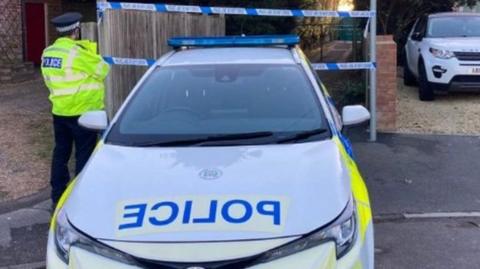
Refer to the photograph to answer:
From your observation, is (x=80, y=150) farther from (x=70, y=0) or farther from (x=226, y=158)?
(x=70, y=0)

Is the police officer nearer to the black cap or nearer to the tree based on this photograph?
the black cap

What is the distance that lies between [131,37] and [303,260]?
6.02 metres

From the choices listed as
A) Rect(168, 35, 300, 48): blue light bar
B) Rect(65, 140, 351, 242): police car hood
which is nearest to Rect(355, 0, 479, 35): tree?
Rect(168, 35, 300, 48): blue light bar

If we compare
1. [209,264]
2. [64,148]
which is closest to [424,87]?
[64,148]

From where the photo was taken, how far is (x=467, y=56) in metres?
11.3

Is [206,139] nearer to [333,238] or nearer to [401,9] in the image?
[333,238]

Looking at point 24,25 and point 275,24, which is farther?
point 24,25

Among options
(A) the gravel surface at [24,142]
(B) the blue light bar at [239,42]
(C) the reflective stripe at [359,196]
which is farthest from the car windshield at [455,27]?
(C) the reflective stripe at [359,196]

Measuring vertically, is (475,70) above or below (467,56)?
below

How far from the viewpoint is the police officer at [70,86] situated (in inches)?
236

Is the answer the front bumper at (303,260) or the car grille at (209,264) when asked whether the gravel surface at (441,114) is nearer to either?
the front bumper at (303,260)

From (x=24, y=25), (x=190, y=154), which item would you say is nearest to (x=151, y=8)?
(x=190, y=154)

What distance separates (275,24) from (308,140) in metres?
11.0

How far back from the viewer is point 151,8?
824 centimetres
